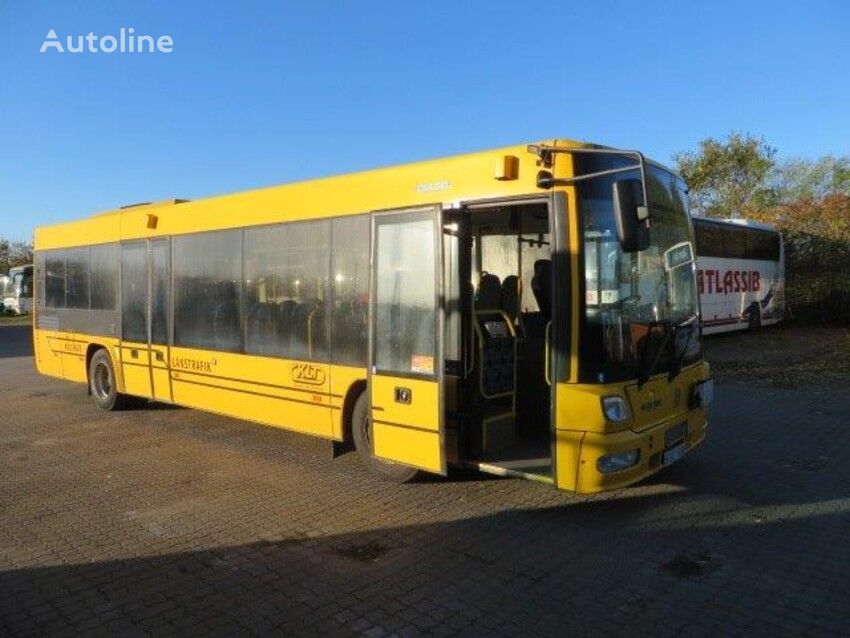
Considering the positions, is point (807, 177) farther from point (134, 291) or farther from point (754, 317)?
point (134, 291)

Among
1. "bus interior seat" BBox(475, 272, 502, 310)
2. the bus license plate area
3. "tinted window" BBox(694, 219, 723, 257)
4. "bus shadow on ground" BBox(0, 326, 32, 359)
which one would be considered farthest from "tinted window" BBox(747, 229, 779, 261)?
"bus shadow on ground" BBox(0, 326, 32, 359)

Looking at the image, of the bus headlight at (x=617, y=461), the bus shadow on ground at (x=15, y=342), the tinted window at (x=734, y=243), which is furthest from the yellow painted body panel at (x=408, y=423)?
the bus shadow on ground at (x=15, y=342)

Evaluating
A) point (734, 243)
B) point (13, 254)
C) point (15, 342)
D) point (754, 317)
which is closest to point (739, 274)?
point (734, 243)

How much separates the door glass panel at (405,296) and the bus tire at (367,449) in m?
0.58

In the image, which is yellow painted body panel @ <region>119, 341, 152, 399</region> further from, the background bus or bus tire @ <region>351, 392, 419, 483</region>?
the background bus

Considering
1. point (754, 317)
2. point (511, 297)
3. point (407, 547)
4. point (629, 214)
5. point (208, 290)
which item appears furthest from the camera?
point (754, 317)

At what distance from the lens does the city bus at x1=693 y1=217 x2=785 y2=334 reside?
20.0 meters

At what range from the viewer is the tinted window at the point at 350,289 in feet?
21.2

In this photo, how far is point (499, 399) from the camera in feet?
20.5

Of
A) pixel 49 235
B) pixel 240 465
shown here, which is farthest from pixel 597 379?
pixel 49 235

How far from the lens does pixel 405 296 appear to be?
6.02 meters

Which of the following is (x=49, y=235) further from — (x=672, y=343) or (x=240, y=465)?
(x=672, y=343)

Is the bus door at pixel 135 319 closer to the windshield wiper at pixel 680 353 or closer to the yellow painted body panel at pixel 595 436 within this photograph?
the yellow painted body panel at pixel 595 436

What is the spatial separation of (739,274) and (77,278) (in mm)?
18873
